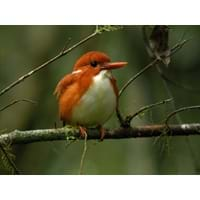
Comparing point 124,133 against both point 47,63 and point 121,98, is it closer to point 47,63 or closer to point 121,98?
Result: point 121,98

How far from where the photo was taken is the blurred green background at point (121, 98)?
3404 millimetres

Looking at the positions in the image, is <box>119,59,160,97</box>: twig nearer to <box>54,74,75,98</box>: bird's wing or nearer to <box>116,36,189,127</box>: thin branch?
<box>116,36,189,127</box>: thin branch

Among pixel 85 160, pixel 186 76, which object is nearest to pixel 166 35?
pixel 186 76

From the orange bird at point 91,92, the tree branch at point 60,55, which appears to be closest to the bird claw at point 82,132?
the orange bird at point 91,92

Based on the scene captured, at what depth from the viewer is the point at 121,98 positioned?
11.3 feet

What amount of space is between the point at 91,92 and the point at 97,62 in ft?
0.35

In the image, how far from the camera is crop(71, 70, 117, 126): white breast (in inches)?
131

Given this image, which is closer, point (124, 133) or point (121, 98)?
point (124, 133)

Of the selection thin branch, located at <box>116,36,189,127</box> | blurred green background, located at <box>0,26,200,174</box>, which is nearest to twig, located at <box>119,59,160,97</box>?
thin branch, located at <box>116,36,189,127</box>

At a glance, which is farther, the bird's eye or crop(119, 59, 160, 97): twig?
the bird's eye

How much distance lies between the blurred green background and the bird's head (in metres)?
0.08

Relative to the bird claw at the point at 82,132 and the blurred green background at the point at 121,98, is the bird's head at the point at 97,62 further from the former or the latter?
the bird claw at the point at 82,132

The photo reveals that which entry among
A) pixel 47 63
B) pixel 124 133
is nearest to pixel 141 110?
pixel 124 133

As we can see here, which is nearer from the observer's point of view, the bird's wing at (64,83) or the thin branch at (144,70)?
the thin branch at (144,70)
